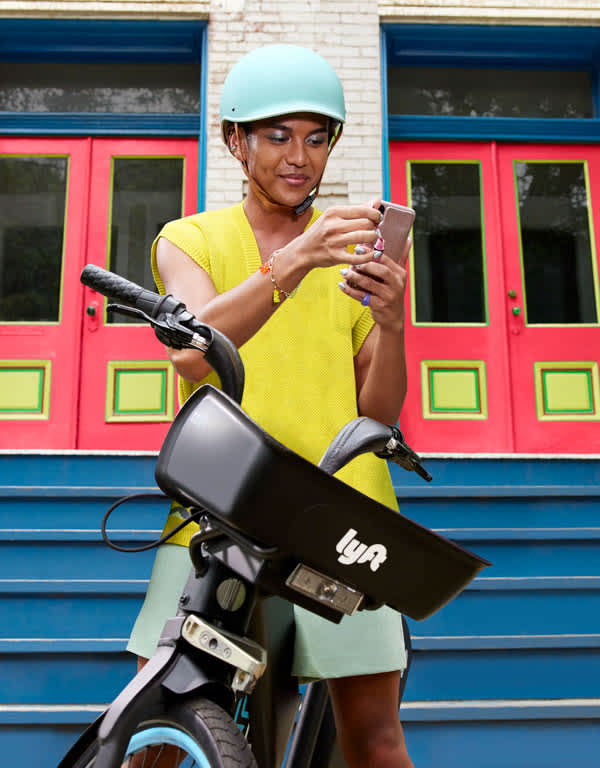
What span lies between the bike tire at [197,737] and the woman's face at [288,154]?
892 millimetres

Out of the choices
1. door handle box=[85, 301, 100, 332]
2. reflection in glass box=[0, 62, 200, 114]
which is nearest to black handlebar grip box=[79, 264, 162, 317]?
door handle box=[85, 301, 100, 332]

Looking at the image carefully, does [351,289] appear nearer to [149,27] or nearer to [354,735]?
[354,735]

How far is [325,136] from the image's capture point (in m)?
1.41

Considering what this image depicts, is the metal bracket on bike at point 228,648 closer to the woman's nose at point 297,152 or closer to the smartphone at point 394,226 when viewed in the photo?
the smartphone at point 394,226

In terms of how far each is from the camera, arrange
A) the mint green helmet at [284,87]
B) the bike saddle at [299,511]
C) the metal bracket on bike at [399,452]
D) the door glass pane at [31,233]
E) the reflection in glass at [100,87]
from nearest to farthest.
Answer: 1. the bike saddle at [299,511]
2. the metal bracket on bike at [399,452]
3. the mint green helmet at [284,87]
4. the door glass pane at [31,233]
5. the reflection in glass at [100,87]

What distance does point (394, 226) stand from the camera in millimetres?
1201

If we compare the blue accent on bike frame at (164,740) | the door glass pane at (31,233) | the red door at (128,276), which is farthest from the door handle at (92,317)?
the blue accent on bike frame at (164,740)

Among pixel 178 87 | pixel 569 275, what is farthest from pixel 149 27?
pixel 569 275

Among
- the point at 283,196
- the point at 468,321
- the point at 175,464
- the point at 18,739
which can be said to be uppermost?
the point at 468,321

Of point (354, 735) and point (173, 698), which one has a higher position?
point (173, 698)

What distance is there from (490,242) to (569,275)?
25.0 inches

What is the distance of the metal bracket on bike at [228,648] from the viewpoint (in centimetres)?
98

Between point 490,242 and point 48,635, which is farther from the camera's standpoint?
point 490,242

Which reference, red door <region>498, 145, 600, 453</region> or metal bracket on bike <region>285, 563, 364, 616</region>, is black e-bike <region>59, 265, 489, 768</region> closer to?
metal bracket on bike <region>285, 563, 364, 616</region>
